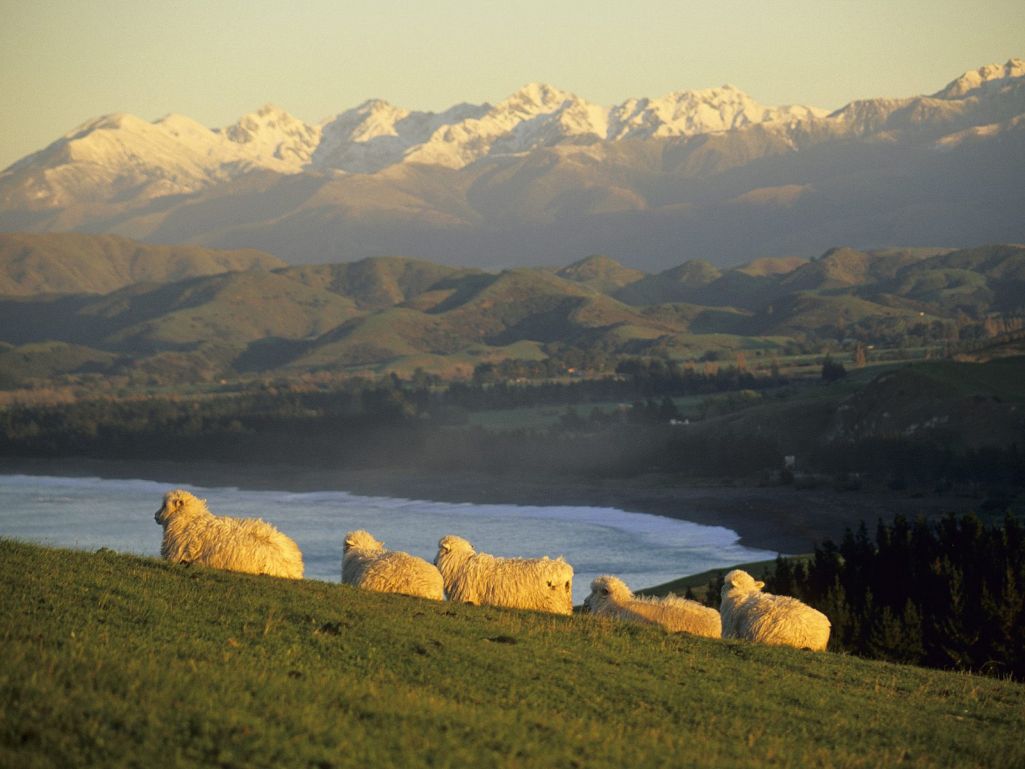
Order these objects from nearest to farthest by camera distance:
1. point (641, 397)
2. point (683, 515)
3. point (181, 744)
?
point (181, 744), point (683, 515), point (641, 397)

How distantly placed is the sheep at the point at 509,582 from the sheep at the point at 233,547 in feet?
9.36

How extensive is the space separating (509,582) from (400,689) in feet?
35.2

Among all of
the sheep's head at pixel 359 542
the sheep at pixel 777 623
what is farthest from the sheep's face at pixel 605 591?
the sheep's head at pixel 359 542

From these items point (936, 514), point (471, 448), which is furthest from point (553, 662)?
point (471, 448)

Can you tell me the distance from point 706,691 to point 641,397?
175138 millimetres

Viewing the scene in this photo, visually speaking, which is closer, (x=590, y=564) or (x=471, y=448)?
(x=590, y=564)

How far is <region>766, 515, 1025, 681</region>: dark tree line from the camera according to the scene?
105 ft

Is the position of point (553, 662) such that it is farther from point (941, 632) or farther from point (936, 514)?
point (936, 514)

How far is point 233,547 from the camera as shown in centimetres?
2500

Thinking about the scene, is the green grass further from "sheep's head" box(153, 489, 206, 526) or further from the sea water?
the sea water

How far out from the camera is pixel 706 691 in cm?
1808

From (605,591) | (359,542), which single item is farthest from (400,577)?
(605,591)

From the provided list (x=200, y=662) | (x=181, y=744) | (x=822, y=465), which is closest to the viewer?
(x=181, y=744)

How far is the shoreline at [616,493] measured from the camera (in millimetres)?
96625
